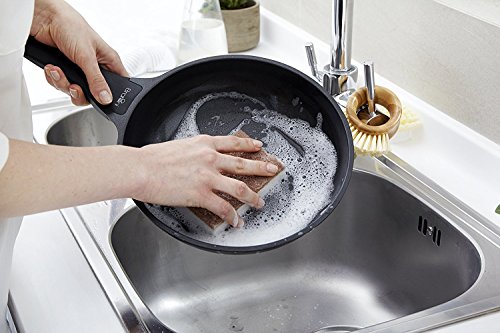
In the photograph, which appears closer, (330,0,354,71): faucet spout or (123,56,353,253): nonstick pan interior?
(123,56,353,253): nonstick pan interior

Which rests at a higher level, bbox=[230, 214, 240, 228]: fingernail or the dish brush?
bbox=[230, 214, 240, 228]: fingernail

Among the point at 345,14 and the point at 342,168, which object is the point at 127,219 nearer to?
the point at 342,168

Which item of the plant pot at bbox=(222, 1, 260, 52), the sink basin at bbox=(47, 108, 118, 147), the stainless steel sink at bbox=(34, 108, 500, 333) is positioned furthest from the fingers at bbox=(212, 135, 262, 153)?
the plant pot at bbox=(222, 1, 260, 52)

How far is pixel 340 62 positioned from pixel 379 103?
0.35ft

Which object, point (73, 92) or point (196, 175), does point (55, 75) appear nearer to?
point (73, 92)

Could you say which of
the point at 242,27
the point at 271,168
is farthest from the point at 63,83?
the point at 242,27

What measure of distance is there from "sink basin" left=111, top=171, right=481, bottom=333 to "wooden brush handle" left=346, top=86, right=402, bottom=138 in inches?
3.9

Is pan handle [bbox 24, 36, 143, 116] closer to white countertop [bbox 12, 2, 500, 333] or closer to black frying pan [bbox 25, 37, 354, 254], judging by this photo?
black frying pan [bbox 25, 37, 354, 254]

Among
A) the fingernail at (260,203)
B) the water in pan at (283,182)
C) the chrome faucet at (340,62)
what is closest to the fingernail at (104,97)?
the water in pan at (283,182)

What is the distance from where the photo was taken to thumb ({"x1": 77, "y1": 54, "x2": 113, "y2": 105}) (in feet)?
3.14

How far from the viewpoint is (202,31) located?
1477mm

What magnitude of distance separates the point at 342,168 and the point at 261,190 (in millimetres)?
110

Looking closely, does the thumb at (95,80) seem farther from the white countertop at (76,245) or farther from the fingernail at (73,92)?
the white countertop at (76,245)

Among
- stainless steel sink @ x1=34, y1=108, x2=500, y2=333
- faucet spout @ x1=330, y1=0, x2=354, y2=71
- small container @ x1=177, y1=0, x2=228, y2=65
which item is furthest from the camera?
small container @ x1=177, y1=0, x2=228, y2=65
